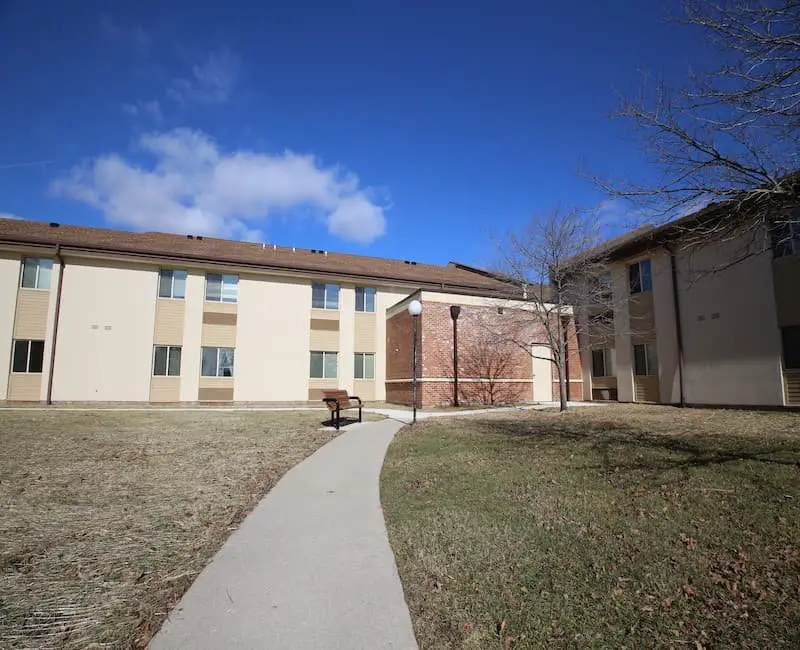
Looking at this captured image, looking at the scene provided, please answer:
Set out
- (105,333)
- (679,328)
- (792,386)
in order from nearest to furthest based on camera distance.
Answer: (792,386) → (679,328) → (105,333)

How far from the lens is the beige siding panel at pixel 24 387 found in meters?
19.8

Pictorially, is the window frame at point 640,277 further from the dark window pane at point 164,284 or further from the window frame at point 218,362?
the dark window pane at point 164,284

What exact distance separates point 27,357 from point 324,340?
12.4 meters

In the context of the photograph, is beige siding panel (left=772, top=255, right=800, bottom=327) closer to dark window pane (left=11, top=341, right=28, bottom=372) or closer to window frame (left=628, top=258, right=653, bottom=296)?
window frame (left=628, top=258, right=653, bottom=296)

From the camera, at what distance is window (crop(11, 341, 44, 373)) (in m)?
20.0

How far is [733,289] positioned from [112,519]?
17.5 meters

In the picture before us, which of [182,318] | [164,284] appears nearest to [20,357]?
[164,284]

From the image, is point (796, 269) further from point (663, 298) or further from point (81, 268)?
point (81, 268)

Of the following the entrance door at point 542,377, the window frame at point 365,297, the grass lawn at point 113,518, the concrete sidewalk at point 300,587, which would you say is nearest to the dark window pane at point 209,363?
the window frame at point 365,297

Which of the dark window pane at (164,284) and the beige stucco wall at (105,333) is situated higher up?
the dark window pane at (164,284)

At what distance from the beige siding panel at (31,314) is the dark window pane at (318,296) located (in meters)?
11.2

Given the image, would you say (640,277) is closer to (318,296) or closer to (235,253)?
(318,296)

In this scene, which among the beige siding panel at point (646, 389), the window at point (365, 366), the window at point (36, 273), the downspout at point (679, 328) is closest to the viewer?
the downspout at point (679, 328)

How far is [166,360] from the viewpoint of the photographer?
21.7 meters
